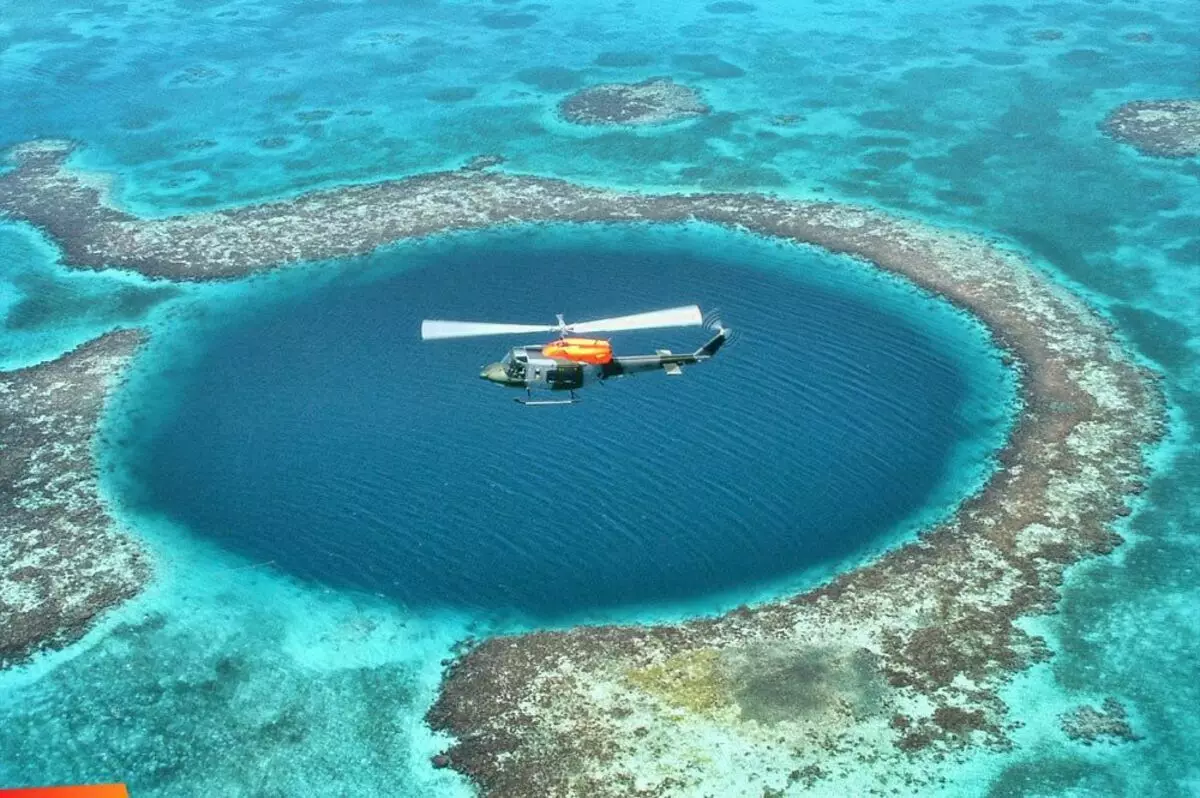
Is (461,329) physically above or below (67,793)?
above

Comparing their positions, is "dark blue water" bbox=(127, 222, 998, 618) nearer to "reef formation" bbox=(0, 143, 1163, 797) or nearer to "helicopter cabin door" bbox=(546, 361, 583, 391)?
"reef formation" bbox=(0, 143, 1163, 797)

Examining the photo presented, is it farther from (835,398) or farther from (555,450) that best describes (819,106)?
(555,450)

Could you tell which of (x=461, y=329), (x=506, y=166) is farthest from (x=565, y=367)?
(x=506, y=166)

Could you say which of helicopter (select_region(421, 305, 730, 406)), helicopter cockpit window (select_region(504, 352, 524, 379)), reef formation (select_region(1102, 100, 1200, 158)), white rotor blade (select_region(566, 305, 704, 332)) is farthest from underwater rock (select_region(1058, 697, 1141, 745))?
reef formation (select_region(1102, 100, 1200, 158))

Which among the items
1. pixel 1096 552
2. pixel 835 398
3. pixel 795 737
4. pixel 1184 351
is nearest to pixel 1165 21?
pixel 1184 351

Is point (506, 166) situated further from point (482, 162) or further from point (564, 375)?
point (564, 375)

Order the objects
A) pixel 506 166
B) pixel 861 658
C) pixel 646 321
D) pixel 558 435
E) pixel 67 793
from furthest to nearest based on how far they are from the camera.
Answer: pixel 506 166 → pixel 558 435 → pixel 646 321 → pixel 861 658 → pixel 67 793
